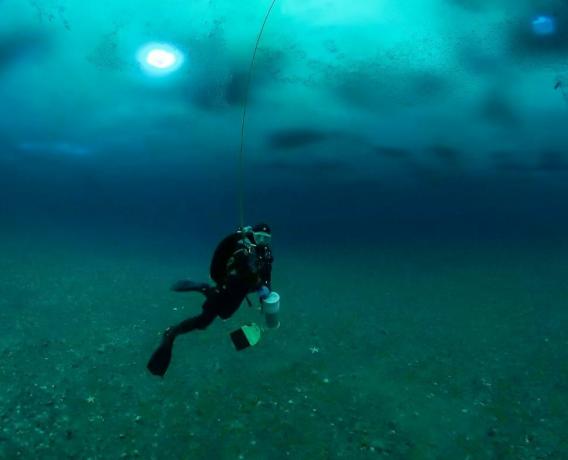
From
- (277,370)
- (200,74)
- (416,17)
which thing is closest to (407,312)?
(277,370)

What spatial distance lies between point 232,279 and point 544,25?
19.9 meters

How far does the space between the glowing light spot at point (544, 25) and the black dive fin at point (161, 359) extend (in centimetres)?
2033

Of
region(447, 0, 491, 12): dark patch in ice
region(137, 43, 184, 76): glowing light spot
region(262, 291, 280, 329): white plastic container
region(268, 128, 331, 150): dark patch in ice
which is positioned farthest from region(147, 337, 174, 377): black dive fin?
region(268, 128, 331, 150): dark patch in ice

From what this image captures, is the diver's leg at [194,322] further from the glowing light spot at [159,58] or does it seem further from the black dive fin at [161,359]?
the glowing light spot at [159,58]

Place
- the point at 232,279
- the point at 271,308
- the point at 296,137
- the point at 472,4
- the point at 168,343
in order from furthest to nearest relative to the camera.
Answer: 1. the point at 296,137
2. the point at 472,4
3. the point at 168,343
4. the point at 271,308
5. the point at 232,279

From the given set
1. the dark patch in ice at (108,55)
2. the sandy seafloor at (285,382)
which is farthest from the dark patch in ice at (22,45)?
the sandy seafloor at (285,382)

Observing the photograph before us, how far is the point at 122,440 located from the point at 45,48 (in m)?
29.8

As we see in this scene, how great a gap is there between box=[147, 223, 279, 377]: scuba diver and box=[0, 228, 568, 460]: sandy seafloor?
7.85 feet

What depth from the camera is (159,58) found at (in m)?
27.0

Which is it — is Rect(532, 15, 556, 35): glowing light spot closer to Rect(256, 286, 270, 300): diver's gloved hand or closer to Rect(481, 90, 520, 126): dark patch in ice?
Rect(481, 90, 520, 126): dark patch in ice

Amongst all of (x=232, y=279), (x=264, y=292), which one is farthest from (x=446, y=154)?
(x=232, y=279)

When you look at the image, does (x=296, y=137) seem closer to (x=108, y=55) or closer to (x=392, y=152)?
(x=392, y=152)

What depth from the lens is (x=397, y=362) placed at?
Result: 1032 centimetres

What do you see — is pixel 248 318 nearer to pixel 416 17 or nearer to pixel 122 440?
pixel 122 440
